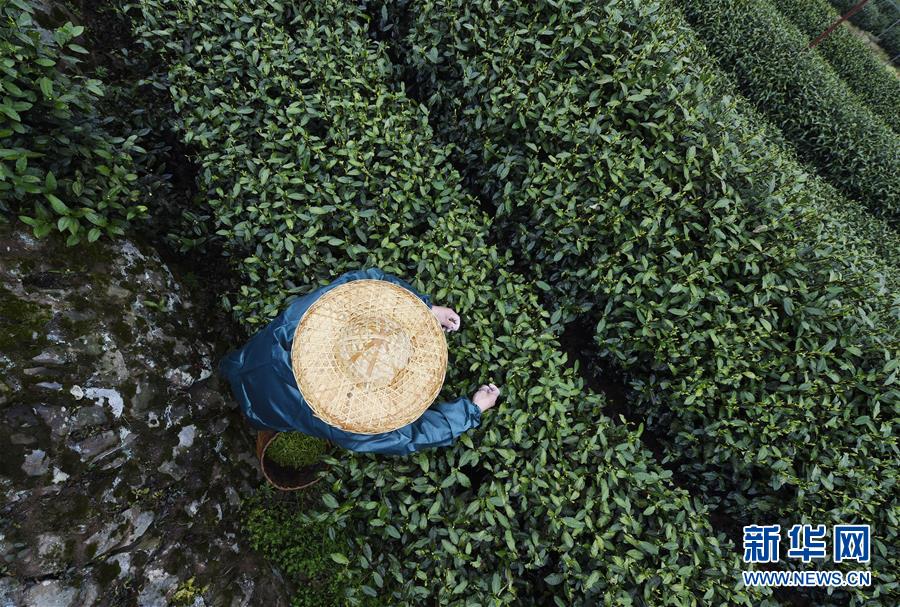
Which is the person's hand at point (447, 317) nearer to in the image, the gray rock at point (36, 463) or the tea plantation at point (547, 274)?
the tea plantation at point (547, 274)

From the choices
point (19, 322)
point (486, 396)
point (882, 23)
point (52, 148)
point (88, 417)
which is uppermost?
point (882, 23)

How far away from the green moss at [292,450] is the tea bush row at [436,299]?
12.7 inches

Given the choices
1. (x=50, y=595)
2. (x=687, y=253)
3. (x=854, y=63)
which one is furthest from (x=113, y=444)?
(x=854, y=63)

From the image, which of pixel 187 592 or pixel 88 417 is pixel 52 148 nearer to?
pixel 88 417

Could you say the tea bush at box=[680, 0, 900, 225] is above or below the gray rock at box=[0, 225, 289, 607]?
above

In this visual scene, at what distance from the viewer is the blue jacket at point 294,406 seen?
2.25m

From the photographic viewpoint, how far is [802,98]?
680 cm

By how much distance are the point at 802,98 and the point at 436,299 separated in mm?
7688

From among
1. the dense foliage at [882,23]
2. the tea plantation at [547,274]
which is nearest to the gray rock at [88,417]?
the tea plantation at [547,274]

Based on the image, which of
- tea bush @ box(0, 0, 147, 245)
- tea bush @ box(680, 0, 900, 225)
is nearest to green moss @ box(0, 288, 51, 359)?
tea bush @ box(0, 0, 147, 245)

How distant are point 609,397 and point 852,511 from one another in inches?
68.2

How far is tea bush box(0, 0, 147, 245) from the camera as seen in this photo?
237 centimetres

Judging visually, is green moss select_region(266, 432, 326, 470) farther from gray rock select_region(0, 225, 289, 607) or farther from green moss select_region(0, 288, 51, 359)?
green moss select_region(0, 288, 51, 359)

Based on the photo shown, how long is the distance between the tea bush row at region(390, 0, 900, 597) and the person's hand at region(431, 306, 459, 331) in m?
1.15
